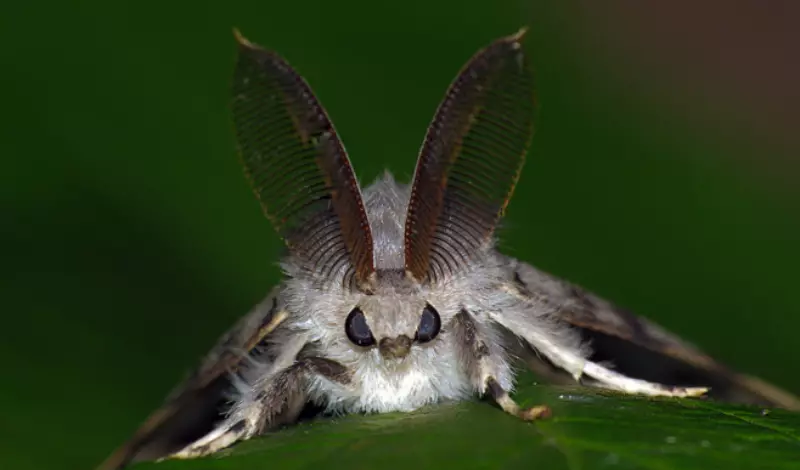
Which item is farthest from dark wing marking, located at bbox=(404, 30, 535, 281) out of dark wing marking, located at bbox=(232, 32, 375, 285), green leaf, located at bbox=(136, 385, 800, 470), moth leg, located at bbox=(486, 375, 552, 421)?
green leaf, located at bbox=(136, 385, 800, 470)

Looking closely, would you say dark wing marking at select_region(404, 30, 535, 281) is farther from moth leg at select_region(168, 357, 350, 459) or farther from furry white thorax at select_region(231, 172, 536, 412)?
moth leg at select_region(168, 357, 350, 459)

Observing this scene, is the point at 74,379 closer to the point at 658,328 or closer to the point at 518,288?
the point at 518,288

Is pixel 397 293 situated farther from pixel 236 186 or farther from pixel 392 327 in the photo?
pixel 236 186

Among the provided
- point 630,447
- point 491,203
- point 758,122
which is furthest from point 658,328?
point 758,122

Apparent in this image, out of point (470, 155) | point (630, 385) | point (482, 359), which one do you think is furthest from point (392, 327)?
point (630, 385)

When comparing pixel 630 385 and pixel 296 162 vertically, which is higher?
pixel 296 162
